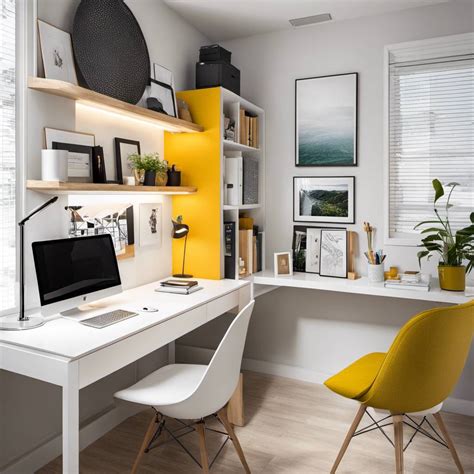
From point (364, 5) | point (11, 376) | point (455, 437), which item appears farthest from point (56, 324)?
point (364, 5)

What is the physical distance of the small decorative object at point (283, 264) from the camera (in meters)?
3.21

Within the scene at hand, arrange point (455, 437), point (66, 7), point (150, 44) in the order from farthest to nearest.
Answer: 1. point (150, 44)
2. point (455, 437)
3. point (66, 7)

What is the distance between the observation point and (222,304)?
2.61m

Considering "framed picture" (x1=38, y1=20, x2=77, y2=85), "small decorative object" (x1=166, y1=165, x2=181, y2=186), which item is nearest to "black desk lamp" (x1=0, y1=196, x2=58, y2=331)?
"framed picture" (x1=38, y1=20, x2=77, y2=85)

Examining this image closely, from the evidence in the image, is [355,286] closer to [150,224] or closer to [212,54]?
[150,224]

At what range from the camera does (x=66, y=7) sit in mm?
2246

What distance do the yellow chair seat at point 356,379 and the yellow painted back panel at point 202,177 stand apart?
3.41 feet

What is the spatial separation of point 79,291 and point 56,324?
Answer: 0.19 metres

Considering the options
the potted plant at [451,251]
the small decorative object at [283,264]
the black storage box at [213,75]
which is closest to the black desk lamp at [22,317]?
the black storage box at [213,75]

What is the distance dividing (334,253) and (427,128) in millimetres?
1030

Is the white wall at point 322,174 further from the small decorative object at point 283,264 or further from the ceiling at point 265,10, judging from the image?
the small decorative object at point 283,264

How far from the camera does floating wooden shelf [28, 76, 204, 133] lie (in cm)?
197

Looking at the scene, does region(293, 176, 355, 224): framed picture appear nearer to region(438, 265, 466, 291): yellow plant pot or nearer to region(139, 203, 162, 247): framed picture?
region(438, 265, 466, 291): yellow plant pot

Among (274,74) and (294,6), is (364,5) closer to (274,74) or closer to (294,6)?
(294,6)
